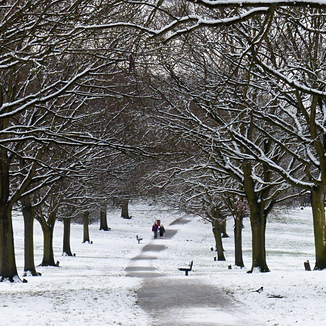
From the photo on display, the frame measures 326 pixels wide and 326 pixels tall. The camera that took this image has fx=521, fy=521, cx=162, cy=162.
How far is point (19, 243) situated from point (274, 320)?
32.1 m

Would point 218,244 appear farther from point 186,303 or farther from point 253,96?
point 186,303

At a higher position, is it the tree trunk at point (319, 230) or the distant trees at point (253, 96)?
the distant trees at point (253, 96)

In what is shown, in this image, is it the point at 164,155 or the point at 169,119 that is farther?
the point at 169,119

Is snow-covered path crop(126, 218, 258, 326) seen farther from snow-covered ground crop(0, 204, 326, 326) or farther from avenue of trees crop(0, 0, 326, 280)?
avenue of trees crop(0, 0, 326, 280)

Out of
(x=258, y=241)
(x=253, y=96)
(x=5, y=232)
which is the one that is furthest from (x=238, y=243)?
(x=5, y=232)

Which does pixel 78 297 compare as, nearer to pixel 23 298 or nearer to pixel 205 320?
pixel 23 298

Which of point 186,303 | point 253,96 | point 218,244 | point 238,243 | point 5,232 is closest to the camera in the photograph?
point 186,303

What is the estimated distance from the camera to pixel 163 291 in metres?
13.2

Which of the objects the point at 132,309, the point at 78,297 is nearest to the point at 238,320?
the point at 132,309

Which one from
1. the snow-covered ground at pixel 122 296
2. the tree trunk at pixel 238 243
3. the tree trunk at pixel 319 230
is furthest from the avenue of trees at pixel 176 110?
the tree trunk at pixel 238 243

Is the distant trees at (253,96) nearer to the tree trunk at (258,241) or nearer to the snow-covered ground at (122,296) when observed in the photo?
the tree trunk at (258,241)

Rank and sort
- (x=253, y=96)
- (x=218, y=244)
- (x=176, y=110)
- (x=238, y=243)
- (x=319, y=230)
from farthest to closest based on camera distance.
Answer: (x=218, y=244)
(x=238, y=243)
(x=253, y=96)
(x=176, y=110)
(x=319, y=230)

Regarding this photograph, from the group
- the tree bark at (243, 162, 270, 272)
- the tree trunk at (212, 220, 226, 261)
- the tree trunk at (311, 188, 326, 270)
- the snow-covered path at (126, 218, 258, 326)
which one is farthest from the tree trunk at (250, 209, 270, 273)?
the tree trunk at (212, 220, 226, 261)

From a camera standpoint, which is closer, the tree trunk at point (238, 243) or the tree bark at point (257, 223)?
the tree bark at point (257, 223)
